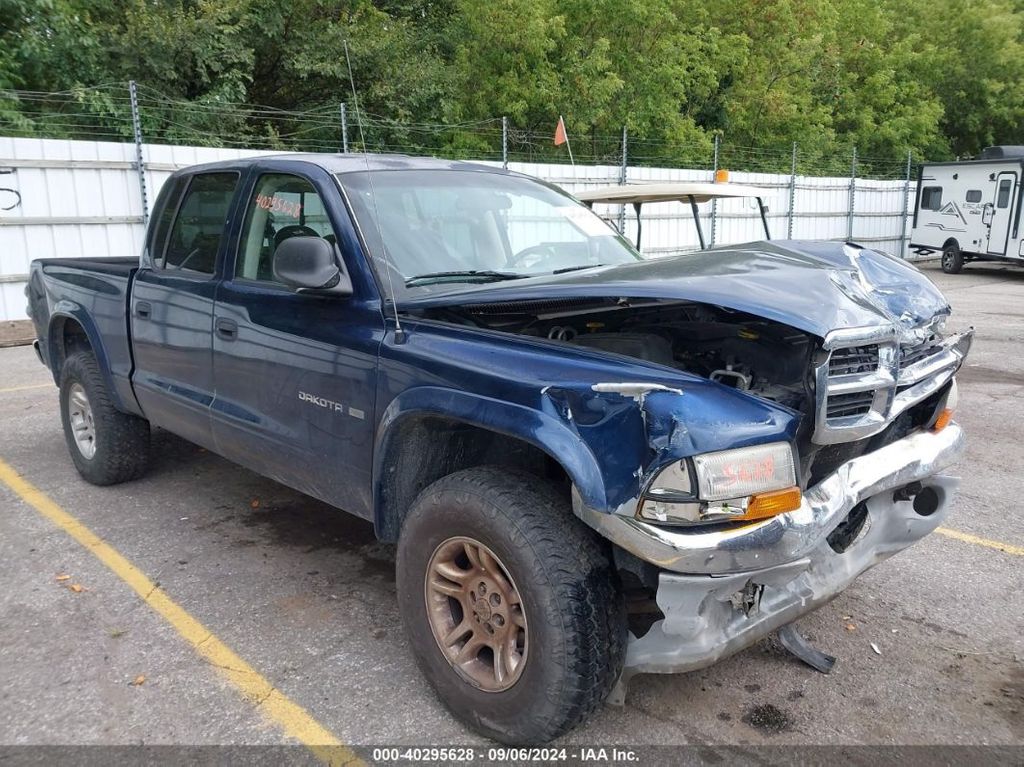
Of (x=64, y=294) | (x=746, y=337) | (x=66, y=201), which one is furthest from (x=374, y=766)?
(x=66, y=201)

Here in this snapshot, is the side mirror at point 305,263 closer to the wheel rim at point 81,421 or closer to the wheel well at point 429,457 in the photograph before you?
the wheel well at point 429,457

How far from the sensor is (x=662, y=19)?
918 inches

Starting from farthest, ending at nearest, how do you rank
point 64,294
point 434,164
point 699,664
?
point 64,294
point 434,164
point 699,664

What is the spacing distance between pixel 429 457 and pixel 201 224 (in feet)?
7.01

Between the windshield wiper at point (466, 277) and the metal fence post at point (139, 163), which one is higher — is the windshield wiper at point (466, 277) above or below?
below

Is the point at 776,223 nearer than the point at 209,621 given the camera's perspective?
No

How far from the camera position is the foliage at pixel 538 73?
14.8 metres

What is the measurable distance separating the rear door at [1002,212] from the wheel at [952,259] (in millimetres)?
1035

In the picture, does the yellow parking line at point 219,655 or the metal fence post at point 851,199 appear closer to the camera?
the yellow parking line at point 219,655

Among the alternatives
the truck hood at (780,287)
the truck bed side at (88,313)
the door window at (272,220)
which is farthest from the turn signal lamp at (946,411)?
the truck bed side at (88,313)

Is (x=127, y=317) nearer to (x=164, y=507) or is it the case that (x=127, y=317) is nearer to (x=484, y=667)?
(x=164, y=507)

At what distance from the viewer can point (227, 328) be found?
151 inches

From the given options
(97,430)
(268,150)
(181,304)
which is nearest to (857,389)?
(181,304)

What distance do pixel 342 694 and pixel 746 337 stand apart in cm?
193
